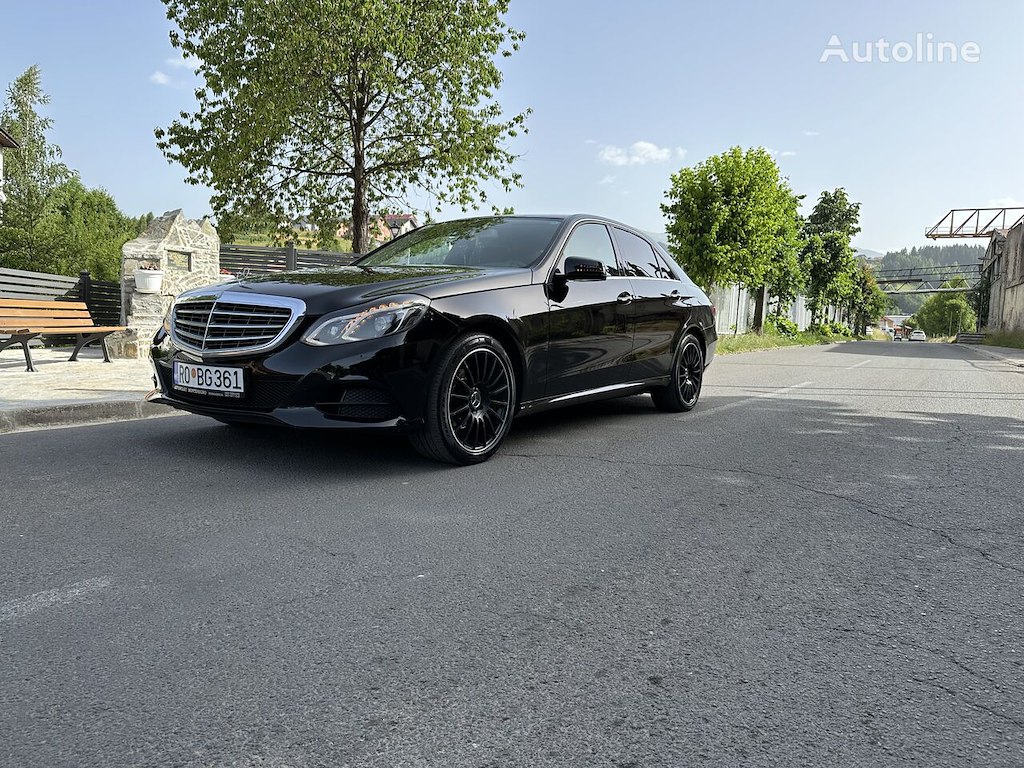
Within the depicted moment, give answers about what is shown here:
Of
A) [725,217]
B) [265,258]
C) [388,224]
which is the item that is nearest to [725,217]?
[725,217]

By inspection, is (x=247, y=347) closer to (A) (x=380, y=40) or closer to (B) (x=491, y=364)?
(B) (x=491, y=364)

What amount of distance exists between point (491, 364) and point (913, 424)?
4483 mm

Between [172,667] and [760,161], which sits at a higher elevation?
[760,161]

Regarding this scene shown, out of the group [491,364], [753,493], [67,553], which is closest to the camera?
[67,553]

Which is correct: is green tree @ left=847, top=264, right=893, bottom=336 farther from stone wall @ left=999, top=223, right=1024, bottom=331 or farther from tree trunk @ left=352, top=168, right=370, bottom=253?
tree trunk @ left=352, top=168, right=370, bottom=253

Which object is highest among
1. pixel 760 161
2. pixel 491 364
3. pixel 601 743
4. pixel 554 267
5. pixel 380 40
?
pixel 380 40

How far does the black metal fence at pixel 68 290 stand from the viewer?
15.4 metres

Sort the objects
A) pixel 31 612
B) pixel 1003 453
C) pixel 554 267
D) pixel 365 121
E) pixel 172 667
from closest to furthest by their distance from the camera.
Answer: pixel 172 667, pixel 31 612, pixel 554 267, pixel 1003 453, pixel 365 121

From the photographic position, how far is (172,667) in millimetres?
2324

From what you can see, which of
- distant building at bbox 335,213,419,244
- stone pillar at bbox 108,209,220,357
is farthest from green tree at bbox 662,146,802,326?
stone pillar at bbox 108,209,220,357

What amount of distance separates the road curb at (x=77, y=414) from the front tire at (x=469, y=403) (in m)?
3.03

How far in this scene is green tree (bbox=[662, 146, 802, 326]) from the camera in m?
23.5

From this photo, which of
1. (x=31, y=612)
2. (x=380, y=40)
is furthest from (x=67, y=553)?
(x=380, y=40)

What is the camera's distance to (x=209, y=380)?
15.8 ft
